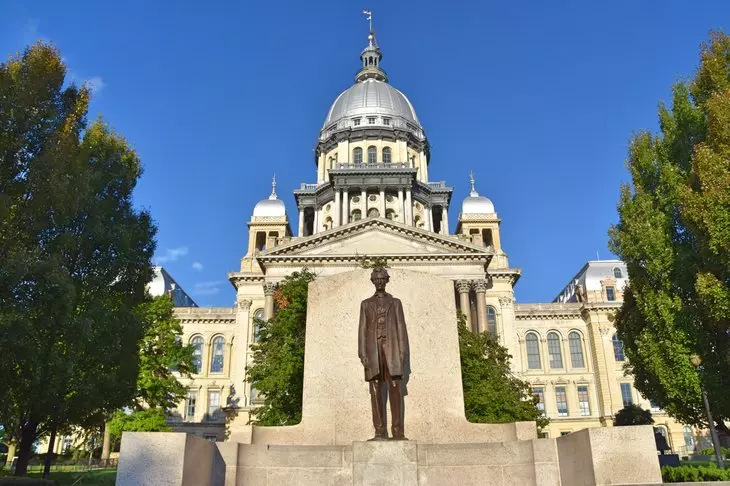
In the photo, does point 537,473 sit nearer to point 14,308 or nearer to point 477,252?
point 14,308

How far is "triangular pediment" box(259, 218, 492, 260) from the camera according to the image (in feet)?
157

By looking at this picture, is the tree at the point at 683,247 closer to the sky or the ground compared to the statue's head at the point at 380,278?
closer to the sky

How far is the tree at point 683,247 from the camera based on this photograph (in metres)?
16.0

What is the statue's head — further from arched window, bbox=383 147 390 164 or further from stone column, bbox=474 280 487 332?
arched window, bbox=383 147 390 164

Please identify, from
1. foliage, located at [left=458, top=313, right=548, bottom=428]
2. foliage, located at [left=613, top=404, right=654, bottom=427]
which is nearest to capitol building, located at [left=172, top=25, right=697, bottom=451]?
foliage, located at [left=613, top=404, right=654, bottom=427]

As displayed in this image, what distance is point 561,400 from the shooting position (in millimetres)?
60500

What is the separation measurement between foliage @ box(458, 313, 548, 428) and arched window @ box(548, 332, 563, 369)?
35300mm

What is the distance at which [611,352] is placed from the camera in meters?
60.6

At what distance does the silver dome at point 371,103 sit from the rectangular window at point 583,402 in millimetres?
38505

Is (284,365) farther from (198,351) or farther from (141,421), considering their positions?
(198,351)

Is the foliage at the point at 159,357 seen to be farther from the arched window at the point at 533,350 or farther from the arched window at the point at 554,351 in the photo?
the arched window at the point at 554,351

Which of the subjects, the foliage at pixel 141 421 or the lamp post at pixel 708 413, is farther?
the foliage at pixel 141 421

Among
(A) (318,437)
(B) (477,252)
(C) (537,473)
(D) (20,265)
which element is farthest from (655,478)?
(B) (477,252)

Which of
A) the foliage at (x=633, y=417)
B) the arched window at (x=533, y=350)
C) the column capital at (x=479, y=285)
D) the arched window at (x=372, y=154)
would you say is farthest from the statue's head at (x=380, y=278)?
the arched window at (x=372, y=154)
